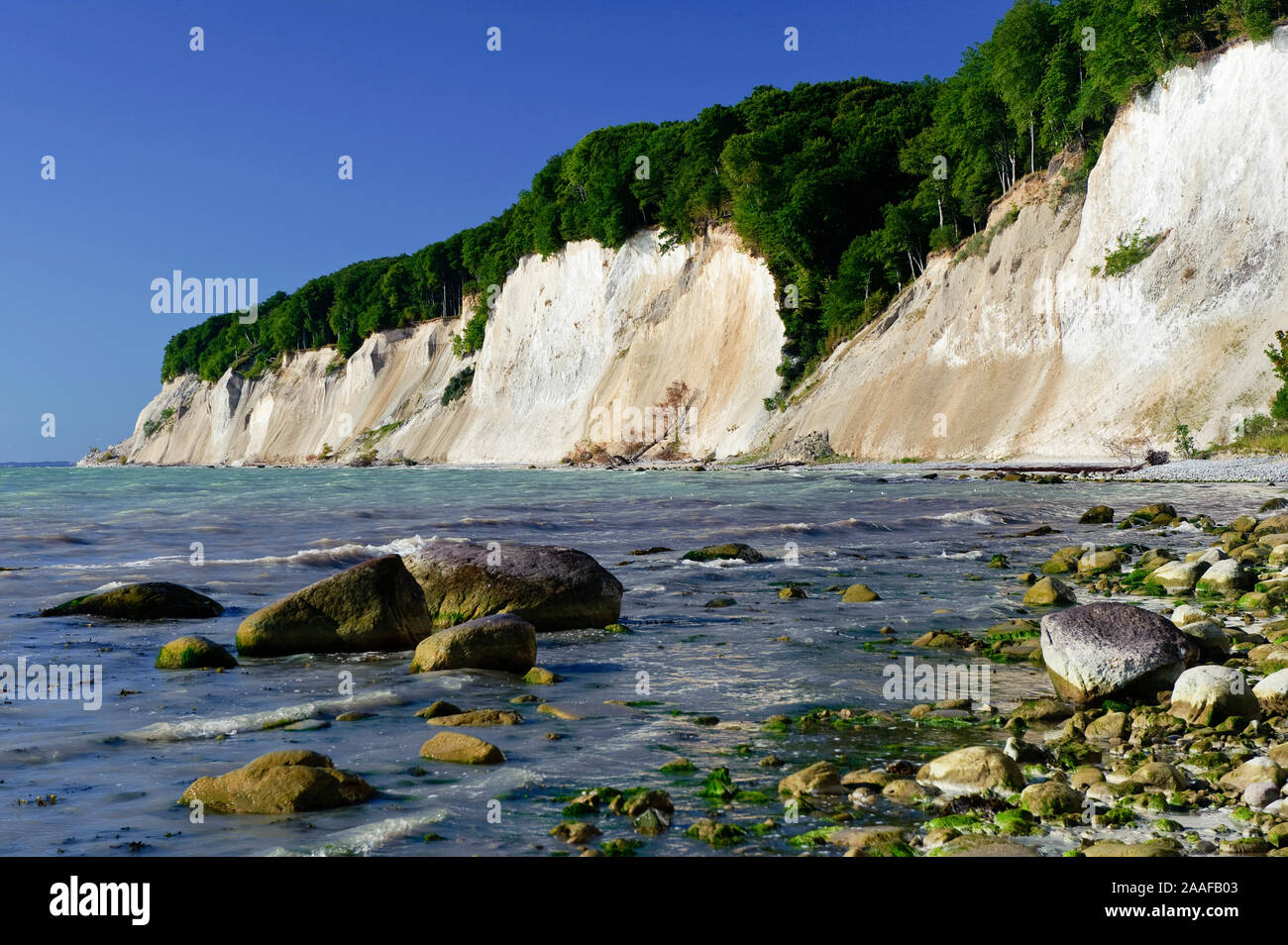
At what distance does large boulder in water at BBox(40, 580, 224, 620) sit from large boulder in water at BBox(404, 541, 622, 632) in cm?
296

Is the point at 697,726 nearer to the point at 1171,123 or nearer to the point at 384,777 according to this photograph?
the point at 384,777

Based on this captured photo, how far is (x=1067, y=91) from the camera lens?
51.1 meters

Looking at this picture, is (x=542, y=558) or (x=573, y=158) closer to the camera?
(x=542, y=558)

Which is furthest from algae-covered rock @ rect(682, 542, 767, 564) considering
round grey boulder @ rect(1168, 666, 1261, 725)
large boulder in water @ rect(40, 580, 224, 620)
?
round grey boulder @ rect(1168, 666, 1261, 725)

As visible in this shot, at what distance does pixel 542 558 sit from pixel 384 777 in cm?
610

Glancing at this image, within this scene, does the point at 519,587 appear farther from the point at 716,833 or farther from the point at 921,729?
the point at 716,833

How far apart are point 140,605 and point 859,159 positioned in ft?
203

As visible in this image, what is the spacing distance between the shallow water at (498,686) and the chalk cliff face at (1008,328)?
20.5 meters

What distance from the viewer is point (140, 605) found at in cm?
1270

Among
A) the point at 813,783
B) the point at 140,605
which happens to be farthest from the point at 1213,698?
the point at 140,605

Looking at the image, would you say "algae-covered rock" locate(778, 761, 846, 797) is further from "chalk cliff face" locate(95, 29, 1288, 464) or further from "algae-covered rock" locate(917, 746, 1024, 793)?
"chalk cliff face" locate(95, 29, 1288, 464)

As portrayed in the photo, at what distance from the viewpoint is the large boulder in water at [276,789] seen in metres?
5.64
